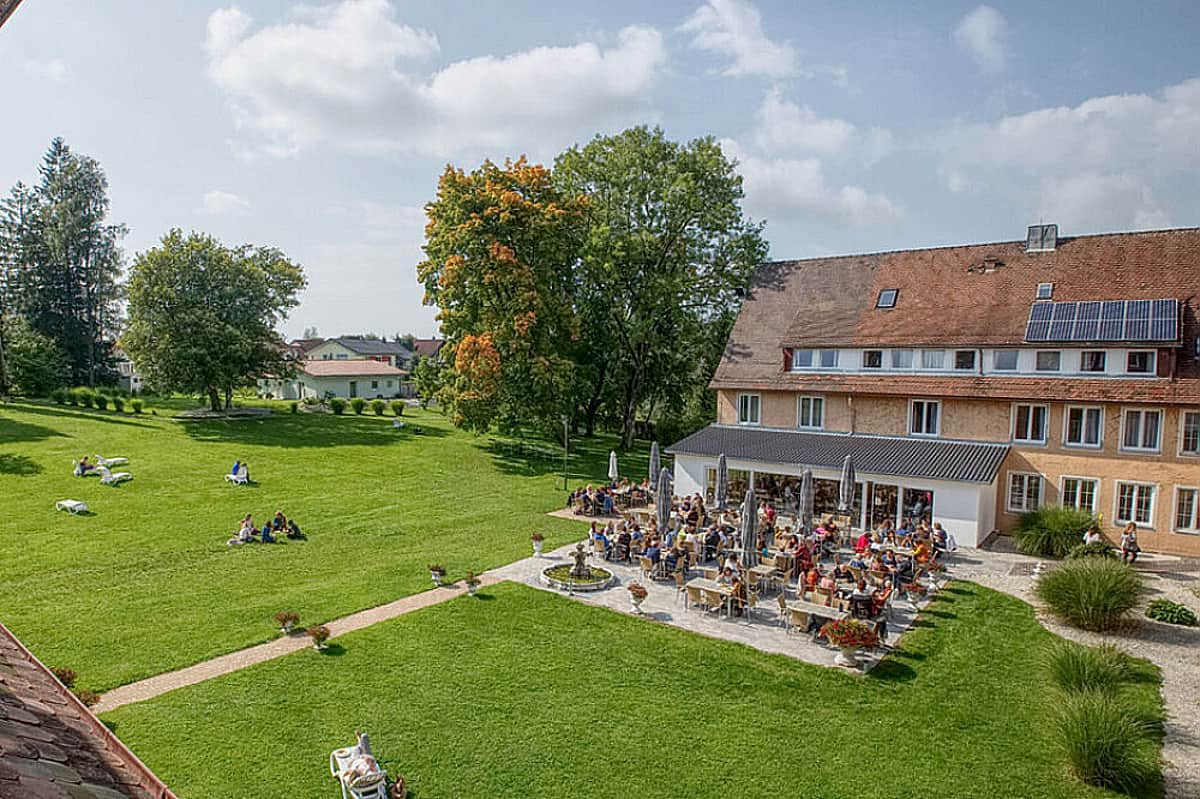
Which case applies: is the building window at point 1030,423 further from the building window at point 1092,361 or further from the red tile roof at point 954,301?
the building window at point 1092,361

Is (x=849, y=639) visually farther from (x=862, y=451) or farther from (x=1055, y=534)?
(x=862, y=451)

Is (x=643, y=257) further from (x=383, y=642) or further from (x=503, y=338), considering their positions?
(x=383, y=642)

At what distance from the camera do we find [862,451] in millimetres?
27891

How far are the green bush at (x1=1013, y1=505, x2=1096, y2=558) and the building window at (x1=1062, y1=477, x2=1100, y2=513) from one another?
1.19 metres

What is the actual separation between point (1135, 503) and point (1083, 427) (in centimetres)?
291

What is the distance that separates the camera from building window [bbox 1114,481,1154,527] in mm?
24031

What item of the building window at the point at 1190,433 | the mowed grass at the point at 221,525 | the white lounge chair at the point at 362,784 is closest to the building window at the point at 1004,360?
the building window at the point at 1190,433

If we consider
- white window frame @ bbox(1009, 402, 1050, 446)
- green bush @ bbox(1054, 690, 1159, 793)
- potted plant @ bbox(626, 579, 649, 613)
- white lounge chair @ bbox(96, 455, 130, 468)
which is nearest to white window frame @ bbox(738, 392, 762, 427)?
white window frame @ bbox(1009, 402, 1050, 446)

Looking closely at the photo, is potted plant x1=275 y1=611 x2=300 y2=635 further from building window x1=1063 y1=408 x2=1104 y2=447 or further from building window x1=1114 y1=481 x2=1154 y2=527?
building window x1=1114 y1=481 x2=1154 y2=527

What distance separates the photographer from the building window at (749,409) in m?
32.6

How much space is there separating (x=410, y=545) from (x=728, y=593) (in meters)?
11.5

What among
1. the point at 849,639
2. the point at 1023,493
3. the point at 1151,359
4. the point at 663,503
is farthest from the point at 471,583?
the point at 1151,359

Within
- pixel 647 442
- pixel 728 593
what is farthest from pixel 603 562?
pixel 647 442

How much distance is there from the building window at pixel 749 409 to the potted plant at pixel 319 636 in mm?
21939
